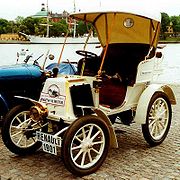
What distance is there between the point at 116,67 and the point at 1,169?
252cm

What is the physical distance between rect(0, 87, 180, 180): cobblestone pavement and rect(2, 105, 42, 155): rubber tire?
0.09m

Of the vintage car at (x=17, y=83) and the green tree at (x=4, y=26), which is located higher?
the green tree at (x=4, y=26)

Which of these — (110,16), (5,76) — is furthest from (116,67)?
(5,76)

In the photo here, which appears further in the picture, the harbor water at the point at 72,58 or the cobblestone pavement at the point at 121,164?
the harbor water at the point at 72,58

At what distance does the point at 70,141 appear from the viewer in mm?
4562

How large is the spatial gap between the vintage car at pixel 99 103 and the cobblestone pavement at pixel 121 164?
182mm

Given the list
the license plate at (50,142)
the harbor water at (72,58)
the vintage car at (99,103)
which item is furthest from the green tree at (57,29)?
the license plate at (50,142)

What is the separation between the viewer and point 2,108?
22.8ft

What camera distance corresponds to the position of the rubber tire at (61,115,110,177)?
4539mm

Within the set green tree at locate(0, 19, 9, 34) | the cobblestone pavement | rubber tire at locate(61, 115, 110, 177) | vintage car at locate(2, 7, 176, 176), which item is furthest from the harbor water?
green tree at locate(0, 19, 9, 34)

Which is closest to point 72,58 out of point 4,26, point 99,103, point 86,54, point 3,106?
point 3,106

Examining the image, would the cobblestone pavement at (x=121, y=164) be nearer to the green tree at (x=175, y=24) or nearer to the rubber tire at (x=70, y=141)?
the rubber tire at (x=70, y=141)

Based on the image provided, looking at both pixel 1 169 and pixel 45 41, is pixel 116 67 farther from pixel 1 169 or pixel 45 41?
pixel 45 41

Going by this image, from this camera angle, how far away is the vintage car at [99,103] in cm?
493
